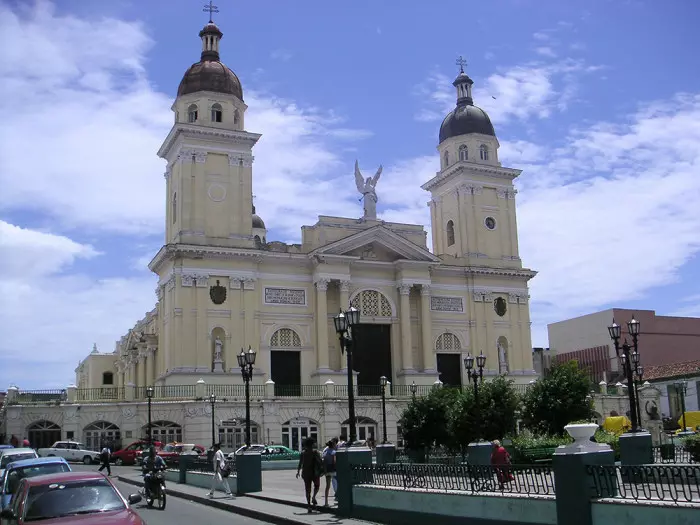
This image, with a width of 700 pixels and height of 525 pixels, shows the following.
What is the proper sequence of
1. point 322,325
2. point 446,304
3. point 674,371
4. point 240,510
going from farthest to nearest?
point 674,371 → point 446,304 → point 322,325 → point 240,510

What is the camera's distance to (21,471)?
57.1 ft

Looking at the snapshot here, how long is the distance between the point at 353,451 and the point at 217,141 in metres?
37.9

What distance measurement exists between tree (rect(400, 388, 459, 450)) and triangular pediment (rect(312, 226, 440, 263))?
64.5 feet

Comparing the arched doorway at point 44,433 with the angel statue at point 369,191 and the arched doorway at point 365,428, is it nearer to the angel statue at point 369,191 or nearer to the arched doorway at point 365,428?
the arched doorway at point 365,428

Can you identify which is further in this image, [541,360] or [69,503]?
[541,360]

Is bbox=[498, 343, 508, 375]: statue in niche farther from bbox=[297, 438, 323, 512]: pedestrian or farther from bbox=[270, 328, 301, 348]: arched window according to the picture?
bbox=[297, 438, 323, 512]: pedestrian

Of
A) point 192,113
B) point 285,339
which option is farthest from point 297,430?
point 192,113


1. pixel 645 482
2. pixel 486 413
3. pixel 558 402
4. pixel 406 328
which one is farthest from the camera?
pixel 406 328

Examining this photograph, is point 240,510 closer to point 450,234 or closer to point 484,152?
point 450,234

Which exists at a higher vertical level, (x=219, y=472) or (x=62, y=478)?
(x=62, y=478)

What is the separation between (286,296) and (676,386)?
32.2m

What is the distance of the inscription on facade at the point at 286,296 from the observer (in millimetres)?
53844

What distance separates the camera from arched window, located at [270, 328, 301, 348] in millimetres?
53469

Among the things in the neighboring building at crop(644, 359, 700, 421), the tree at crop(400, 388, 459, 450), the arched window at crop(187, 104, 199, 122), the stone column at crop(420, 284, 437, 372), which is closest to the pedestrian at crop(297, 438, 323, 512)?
the tree at crop(400, 388, 459, 450)
